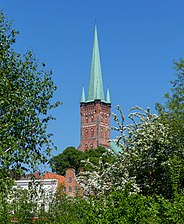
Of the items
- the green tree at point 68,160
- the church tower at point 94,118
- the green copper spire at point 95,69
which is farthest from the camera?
the church tower at point 94,118

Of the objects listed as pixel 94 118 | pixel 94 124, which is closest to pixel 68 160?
pixel 94 124

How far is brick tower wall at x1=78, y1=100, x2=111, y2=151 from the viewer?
331ft

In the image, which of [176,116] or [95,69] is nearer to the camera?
[176,116]

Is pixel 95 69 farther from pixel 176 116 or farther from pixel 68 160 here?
pixel 176 116

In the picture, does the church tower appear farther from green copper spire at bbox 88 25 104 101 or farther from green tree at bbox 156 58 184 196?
green tree at bbox 156 58 184 196

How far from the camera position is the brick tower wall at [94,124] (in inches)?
3974

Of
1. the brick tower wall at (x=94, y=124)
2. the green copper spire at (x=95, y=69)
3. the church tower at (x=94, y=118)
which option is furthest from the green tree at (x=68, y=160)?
the brick tower wall at (x=94, y=124)

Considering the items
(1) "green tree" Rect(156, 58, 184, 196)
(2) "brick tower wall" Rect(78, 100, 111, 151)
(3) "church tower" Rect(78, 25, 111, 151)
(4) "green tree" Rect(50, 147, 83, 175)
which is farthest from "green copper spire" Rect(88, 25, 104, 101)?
(1) "green tree" Rect(156, 58, 184, 196)

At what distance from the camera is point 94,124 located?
104m

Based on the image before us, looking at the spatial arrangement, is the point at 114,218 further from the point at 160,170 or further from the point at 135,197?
the point at 160,170

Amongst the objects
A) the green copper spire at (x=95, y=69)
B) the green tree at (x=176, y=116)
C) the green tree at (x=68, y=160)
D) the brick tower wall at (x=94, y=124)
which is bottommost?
the green tree at (x=176, y=116)

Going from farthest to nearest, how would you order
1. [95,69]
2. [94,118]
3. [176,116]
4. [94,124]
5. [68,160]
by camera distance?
[94,118] < [94,124] < [95,69] < [68,160] < [176,116]

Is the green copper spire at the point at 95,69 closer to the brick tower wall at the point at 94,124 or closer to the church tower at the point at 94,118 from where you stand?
the church tower at the point at 94,118

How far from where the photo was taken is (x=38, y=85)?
12.7 metres
